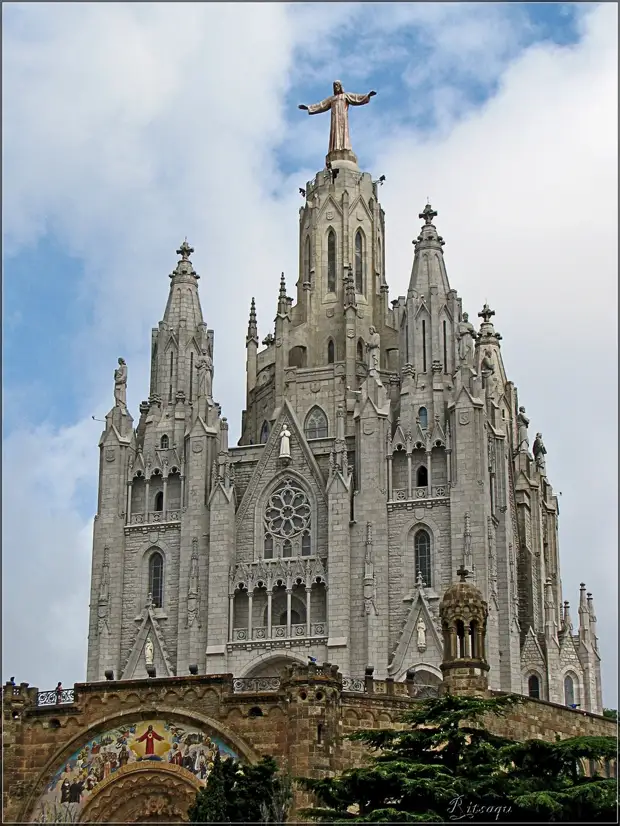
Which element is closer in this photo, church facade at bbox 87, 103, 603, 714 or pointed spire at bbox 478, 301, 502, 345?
church facade at bbox 87, 103, 603, 714

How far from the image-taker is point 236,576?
57.2 meters

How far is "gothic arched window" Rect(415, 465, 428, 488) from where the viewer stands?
185 feet

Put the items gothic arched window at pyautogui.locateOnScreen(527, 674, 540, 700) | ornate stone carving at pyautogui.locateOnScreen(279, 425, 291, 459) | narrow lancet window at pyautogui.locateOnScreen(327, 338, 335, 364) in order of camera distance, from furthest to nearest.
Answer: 1. narrow lancet window at pyautogui.locateOnScreen(327, 338, 335, 364)
2. ornate stone carving at pyautogui.locateOnScreen(279, 425, 291, 459)
3. gothic arched window at pyautogui.locateOnScreen(527, 674, 540, 700)

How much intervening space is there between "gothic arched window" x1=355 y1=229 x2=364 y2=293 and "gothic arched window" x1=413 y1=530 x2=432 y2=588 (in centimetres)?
1411

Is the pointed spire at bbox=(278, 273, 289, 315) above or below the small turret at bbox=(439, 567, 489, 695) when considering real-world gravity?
above

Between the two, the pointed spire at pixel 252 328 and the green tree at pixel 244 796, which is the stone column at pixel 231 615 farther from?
the green tree at pixel 244 796

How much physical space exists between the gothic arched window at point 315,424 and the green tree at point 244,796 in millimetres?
30707

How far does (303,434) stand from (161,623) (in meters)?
8.90

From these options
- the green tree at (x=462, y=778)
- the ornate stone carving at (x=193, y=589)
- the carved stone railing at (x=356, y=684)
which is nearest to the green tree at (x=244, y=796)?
the green tree at (x=462, y=778)

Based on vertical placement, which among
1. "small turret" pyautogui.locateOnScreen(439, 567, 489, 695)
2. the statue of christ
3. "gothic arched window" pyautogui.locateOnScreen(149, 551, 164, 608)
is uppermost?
the statue of christ

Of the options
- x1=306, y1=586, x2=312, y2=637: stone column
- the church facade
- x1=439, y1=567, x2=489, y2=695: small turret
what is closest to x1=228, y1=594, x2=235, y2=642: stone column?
the church facade

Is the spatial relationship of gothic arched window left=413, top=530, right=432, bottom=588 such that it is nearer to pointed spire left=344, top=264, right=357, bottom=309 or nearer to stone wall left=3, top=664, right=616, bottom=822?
pointed spire left=344, top=264, right=357, bottom=309

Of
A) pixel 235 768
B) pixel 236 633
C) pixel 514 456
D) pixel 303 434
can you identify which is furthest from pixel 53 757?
pixel 514 456

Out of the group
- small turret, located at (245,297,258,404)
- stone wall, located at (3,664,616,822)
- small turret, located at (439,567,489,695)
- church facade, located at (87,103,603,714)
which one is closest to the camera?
stone wall, located at (3,664,616,822)
